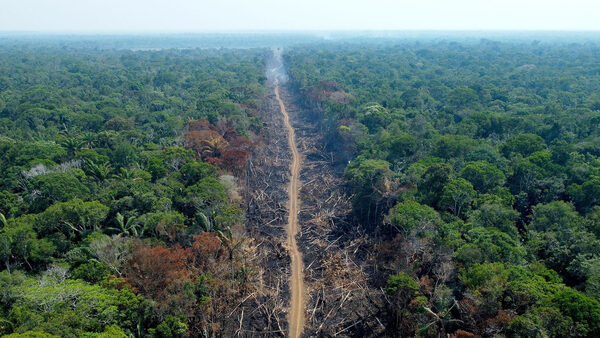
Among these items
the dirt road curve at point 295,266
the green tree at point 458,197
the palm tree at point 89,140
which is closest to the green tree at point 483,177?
the green tree at point 458,197

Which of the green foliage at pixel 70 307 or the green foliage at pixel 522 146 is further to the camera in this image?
the green foliage at pixel 522 146

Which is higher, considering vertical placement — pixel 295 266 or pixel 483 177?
pixel 483 177

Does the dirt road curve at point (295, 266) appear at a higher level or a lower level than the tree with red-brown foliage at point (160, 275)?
lower

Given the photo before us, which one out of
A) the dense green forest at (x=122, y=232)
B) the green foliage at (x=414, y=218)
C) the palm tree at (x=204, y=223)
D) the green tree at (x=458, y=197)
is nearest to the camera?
the dense green forest at (x=122, y=232)

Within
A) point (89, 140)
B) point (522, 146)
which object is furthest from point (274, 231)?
point (522, 146)

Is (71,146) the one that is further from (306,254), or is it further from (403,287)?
(403,287)

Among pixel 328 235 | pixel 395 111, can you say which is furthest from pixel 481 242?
pixel 395 111

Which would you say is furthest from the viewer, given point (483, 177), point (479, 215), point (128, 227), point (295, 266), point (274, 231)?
point (274, 231)

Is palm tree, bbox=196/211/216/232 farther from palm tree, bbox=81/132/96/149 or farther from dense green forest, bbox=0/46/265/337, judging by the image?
palm tree, bbox=81/132/96/149

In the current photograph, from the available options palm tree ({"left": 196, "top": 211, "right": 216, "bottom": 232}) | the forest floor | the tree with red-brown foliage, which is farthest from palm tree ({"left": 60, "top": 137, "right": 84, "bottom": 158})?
the tree with red-brown foliage

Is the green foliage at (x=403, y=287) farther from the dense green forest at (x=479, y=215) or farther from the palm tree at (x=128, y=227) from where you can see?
the palm tree at (x=128, y=227)
